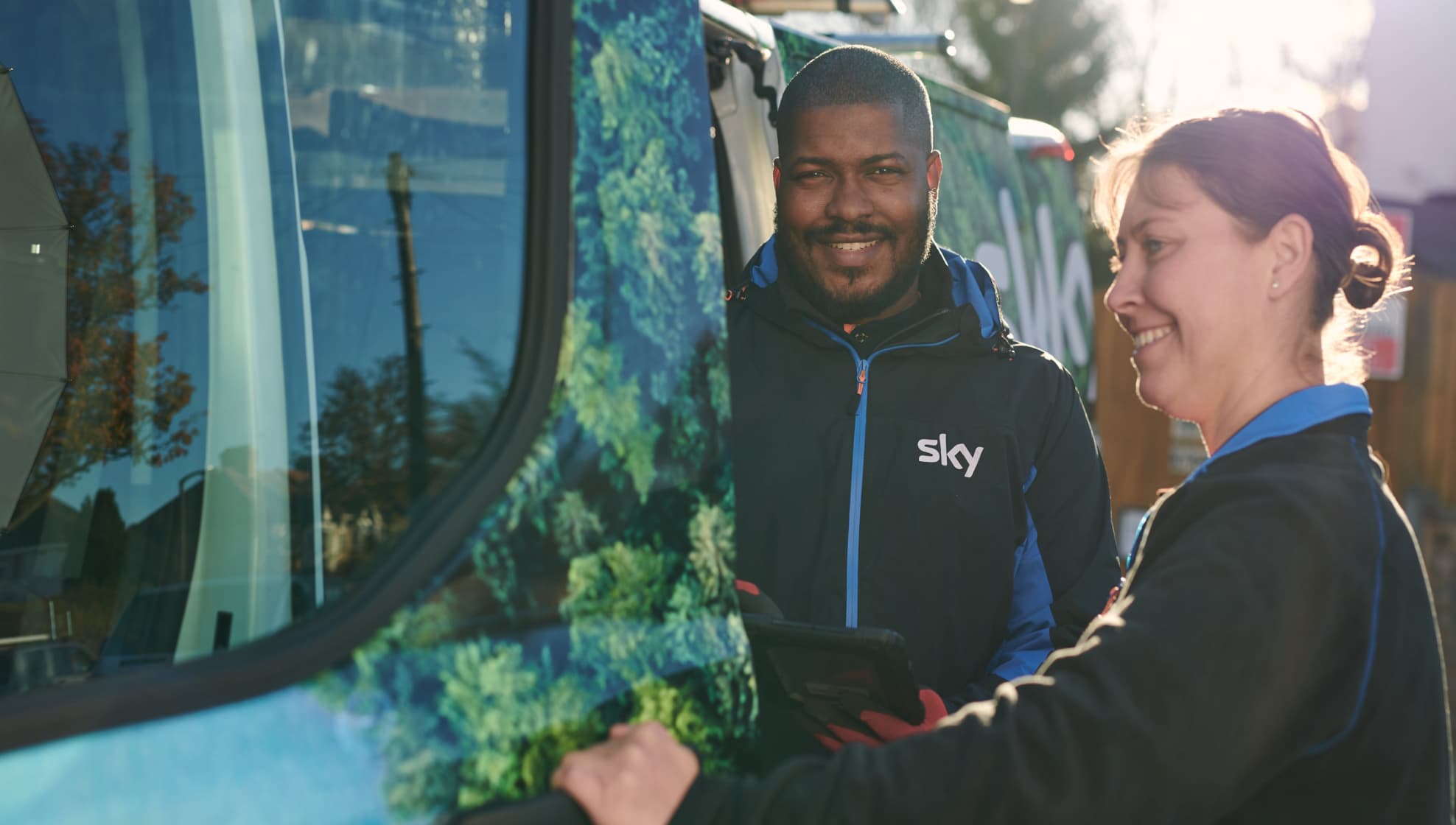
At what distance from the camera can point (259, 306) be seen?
4.29 ft

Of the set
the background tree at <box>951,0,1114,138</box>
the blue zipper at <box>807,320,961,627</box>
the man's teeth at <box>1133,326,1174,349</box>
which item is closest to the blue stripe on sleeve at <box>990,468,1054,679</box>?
the blue zipper at <box>807,320,961,627</box>

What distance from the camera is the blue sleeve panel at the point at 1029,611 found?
2070 millimetres

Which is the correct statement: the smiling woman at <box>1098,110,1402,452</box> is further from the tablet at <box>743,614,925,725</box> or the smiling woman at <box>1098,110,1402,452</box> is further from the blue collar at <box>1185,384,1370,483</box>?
the tablet at <box>743,614,925,725</box>

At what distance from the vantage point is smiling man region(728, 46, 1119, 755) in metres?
2.06

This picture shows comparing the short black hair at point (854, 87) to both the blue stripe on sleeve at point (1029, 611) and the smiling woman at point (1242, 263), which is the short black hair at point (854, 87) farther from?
the smiling woman at point (1242, 263)

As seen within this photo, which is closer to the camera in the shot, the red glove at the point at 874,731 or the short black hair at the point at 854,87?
the red glove at the point at 874,731

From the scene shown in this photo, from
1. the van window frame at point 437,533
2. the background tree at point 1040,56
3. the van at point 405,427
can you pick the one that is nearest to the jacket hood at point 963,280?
the van at point 405,427

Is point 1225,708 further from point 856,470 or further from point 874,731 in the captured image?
point 856,470

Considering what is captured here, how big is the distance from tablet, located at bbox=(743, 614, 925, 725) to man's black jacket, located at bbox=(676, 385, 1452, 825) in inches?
4.2

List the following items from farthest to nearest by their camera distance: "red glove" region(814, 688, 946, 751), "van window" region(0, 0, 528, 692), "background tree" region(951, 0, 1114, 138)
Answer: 1. "background tree" region(951, 0, 1114, 138)
2. "red glove" region(814, 688, 946, 751)
3. "van window" region(0, 0, 528, 692)

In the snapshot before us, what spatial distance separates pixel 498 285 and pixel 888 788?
0.56 meters

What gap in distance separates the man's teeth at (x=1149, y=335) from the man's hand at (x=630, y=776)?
745mm

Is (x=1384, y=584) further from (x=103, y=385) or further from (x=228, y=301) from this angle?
(x=103, y=385)

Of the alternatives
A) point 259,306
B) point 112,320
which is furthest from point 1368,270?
point 112,320
